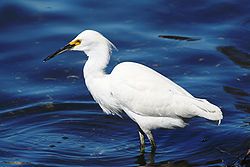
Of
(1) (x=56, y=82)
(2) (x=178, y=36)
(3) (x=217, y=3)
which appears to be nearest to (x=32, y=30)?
(1) (x=56, y=82)

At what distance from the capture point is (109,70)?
8.78 metres

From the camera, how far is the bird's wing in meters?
6.02

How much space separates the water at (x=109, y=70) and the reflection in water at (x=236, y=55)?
0.07ft

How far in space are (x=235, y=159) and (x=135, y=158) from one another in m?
1.32

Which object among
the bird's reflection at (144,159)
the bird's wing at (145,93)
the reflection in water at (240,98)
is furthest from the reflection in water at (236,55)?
the bird's reflection at (144,159)

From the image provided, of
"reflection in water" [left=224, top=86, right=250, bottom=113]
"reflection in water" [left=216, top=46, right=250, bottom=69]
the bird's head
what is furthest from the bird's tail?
"reflection in water" [left=216, top=46, right=250, bottom=69]

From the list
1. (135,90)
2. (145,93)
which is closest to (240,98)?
(145,93)

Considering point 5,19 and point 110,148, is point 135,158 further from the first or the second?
point 5,19

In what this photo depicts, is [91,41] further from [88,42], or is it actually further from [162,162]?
[162,162]

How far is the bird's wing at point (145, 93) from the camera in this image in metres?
6.02

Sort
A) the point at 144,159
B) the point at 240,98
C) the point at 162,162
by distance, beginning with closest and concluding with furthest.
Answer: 1. the point at 162,162
2. the point at 144,159
3. the point at 240,98

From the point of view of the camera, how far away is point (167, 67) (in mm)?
8961

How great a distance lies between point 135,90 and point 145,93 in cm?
14

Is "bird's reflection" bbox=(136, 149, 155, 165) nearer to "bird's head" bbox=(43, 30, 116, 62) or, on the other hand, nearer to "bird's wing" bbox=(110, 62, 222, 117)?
"bird's wing" bbox=(110, 62, 222, 117)
